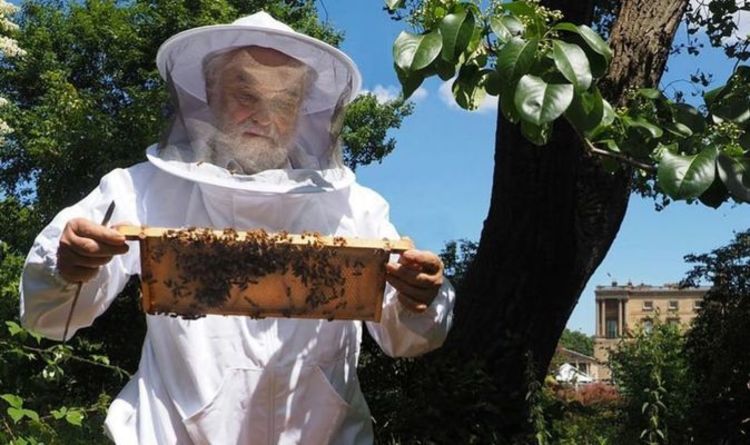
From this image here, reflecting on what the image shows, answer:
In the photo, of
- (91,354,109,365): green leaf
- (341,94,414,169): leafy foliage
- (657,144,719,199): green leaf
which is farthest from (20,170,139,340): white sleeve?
(341,94,414,169): leafy foliage

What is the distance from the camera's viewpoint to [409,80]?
209 centimetres

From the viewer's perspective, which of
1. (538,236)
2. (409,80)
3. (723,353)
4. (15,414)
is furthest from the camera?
(723,353)

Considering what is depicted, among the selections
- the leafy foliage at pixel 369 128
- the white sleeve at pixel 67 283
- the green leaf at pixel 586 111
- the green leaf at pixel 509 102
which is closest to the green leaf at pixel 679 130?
the green leaf at pixel 586 111

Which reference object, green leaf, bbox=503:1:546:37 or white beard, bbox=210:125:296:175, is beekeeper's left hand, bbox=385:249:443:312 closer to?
white beard, bbox=210:125:296:175

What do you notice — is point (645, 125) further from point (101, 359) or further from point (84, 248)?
point (101, 359)

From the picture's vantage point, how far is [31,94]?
16406 mm

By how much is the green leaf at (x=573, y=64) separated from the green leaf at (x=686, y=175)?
1.06 feet

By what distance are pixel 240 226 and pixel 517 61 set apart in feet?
2.33

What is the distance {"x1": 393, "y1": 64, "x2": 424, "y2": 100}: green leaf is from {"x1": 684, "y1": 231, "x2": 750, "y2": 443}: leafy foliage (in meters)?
4.82

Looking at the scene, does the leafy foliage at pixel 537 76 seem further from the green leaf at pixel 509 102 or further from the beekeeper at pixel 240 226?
the beekeeper at pixel 240 226

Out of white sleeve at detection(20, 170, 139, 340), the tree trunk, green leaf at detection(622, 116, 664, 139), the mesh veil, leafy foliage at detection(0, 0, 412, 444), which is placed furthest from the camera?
leafy foliage at detection(0, 0, 412, 444)

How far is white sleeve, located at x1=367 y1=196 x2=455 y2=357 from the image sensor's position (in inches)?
79.3

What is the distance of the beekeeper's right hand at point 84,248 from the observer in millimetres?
1775

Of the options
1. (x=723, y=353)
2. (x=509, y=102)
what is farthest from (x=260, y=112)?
(x=723, y=353)
